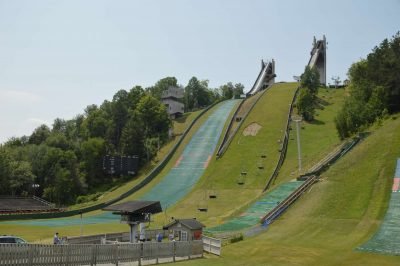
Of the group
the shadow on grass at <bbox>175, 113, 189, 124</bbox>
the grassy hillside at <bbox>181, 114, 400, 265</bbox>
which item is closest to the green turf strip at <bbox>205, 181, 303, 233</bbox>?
the grassy hillside at <bbox>181, 114, 400, 265</bbox>

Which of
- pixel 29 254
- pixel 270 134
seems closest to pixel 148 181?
pixel 270 134

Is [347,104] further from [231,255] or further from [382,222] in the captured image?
[231,255]

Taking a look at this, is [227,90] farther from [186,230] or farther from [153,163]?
[186,230]

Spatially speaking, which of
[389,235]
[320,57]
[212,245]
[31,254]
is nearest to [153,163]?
[212,245]

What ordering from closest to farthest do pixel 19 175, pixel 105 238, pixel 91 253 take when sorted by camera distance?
1. pixel 91 253
2. pixel 105 238
3. pixel 19 175

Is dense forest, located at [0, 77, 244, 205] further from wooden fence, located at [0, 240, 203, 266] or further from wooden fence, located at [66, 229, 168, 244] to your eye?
wooden fence, located at [0, 240, 203, 266]

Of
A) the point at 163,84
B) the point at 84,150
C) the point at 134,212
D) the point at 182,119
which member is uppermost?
the point at 163,84
